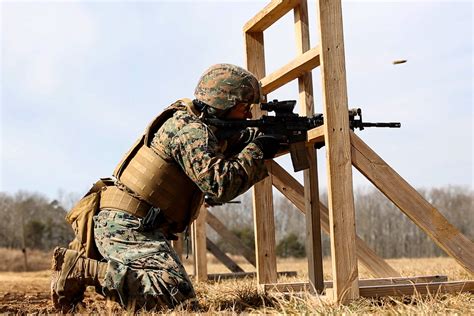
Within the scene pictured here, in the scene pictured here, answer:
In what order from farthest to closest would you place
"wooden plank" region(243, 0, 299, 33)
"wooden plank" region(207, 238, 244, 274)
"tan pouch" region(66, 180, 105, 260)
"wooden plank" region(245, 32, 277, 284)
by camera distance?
"wooden plank" region(207, 238, 244, 274)
"wooden plank" region(245, 32, 277, 284)
"wooden plank" region(243, 0, 299, 33)
"tan pouch" region(66, 180, 105, 260)

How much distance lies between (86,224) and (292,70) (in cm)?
176

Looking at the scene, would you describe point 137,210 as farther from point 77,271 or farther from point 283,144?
point 283,144

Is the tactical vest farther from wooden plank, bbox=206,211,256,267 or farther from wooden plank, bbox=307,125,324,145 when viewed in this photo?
wooden plank, bbox=206,211,256,267

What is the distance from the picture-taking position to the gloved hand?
3.94m

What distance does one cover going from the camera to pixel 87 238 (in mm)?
4336

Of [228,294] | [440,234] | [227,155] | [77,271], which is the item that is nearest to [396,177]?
[440,234]

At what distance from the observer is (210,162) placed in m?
3.80

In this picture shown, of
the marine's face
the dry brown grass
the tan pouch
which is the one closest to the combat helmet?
the marine's face

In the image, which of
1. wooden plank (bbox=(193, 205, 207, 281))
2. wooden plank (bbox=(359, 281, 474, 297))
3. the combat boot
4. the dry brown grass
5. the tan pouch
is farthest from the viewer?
the dry brown grass

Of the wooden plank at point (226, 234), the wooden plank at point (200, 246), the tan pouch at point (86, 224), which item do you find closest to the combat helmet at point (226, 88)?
the tan pouch at point (86, 224)

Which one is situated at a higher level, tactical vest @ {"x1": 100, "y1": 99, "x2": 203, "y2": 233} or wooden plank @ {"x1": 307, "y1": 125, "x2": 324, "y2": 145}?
wooden plank @ {"x1": 307, "y1": 125, "x2": 324, "y2": 145}

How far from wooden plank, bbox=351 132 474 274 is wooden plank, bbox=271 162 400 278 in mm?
998

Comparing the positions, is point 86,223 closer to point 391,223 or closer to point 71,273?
point 71,273

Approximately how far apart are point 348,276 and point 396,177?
2.42 feet
